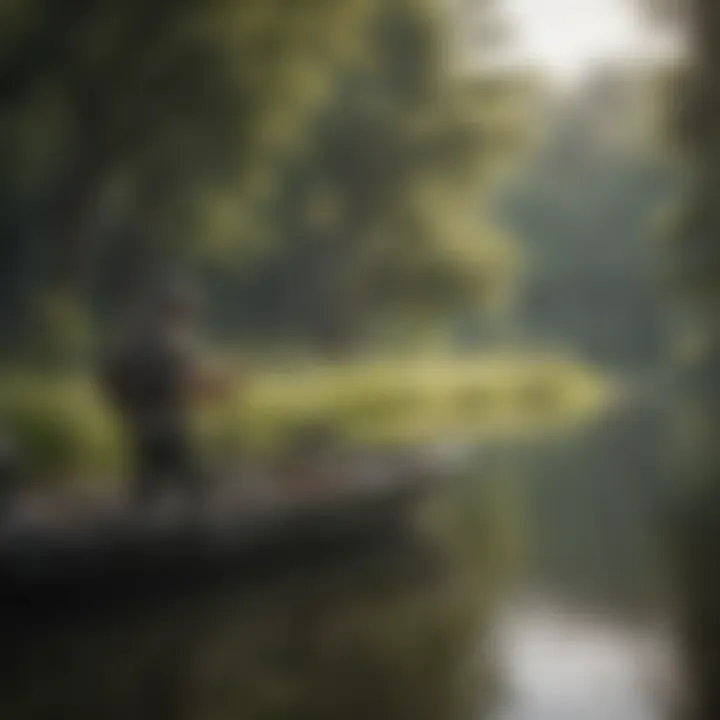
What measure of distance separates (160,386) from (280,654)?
311 mm

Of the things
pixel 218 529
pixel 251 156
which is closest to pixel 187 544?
pixel 218 529

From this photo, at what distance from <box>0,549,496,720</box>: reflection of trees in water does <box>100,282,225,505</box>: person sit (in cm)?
13

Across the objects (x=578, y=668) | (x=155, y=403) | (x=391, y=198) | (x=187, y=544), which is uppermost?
(x=391, y=198)

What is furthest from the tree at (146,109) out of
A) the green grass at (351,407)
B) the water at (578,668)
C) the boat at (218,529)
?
the water at (578,668)

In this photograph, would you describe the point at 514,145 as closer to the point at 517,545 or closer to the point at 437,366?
the point at 437,366

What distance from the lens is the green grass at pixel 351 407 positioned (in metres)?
1.13

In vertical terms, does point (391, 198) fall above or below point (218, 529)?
above

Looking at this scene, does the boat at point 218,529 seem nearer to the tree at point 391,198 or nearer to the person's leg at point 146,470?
the person's leg at point 146,470

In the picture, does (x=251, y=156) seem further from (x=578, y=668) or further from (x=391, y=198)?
(x=578, y=668)

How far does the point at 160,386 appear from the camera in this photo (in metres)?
1.16

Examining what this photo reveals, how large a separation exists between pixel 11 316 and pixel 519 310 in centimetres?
55

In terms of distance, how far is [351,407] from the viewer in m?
1.20

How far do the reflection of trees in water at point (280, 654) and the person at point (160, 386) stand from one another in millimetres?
132

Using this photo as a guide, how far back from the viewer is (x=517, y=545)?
3.95ft
